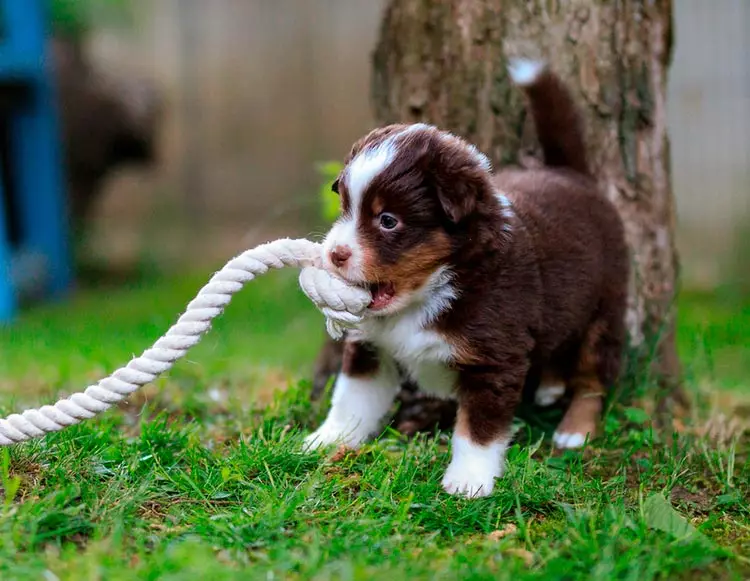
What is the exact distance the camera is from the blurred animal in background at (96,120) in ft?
29.6

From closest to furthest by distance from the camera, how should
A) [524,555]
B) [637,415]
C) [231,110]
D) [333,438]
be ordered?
[524,555] → [333,438] → [637,415] → [231,110]

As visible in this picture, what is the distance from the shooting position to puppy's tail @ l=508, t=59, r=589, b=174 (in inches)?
149

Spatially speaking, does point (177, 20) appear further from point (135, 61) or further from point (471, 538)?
point (471, 538)

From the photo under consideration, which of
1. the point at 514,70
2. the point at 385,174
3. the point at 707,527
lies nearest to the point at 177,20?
the point at 514,70

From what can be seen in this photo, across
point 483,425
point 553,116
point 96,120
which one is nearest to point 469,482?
point 483,425

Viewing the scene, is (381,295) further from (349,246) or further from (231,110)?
(231,110)

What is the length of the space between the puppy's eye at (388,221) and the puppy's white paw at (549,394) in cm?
137

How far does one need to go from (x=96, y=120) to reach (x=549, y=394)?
6.55 metres

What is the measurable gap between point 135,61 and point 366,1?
9.48 feet

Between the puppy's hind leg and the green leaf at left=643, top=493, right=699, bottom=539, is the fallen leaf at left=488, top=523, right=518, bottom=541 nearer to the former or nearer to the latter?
the green leaf at left=643, top=493, right=699, bottom=539

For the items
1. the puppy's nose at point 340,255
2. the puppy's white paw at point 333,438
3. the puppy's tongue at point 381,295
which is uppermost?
the puppy's nose at point 340,255

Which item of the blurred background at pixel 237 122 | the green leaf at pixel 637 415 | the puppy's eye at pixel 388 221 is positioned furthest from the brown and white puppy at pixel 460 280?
the blurred background at pixel 237 122

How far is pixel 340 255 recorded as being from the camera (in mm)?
2865

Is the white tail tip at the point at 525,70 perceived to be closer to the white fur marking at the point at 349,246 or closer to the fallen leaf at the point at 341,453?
the white fur marking at the point at 349,246
